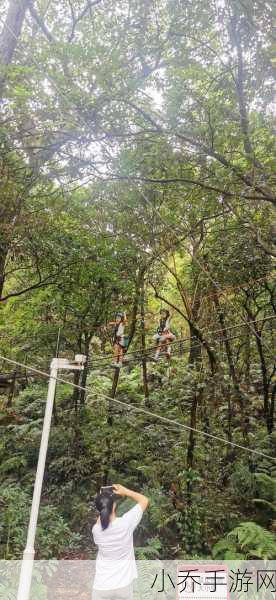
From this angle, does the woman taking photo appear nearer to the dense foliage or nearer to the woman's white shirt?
the woman's white shirt

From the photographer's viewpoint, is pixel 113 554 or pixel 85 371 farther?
pixel 85 371

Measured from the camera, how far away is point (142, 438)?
26.3 feet

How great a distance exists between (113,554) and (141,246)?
5.98 meters

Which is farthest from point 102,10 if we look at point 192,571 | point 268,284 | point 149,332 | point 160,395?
point 192,571

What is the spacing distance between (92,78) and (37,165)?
67.8 inches

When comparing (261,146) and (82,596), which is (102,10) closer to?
(261,146)

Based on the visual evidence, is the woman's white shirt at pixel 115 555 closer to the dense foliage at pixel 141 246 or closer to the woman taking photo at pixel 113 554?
the woman taking photo at pixel 113 554

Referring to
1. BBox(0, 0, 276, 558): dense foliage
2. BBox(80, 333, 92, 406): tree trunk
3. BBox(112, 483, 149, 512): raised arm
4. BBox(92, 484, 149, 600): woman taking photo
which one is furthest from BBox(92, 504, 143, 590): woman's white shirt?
BBox(80, 333, 92, 406): tree trunk

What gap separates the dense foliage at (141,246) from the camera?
4.83 meters

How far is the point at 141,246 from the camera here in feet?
27.5

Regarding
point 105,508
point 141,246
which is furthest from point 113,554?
point 141,246

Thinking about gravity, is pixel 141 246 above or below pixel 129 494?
above

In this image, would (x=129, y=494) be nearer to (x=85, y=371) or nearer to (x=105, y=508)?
(x=105, y=508)

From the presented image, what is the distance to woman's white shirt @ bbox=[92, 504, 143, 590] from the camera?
133 inches
